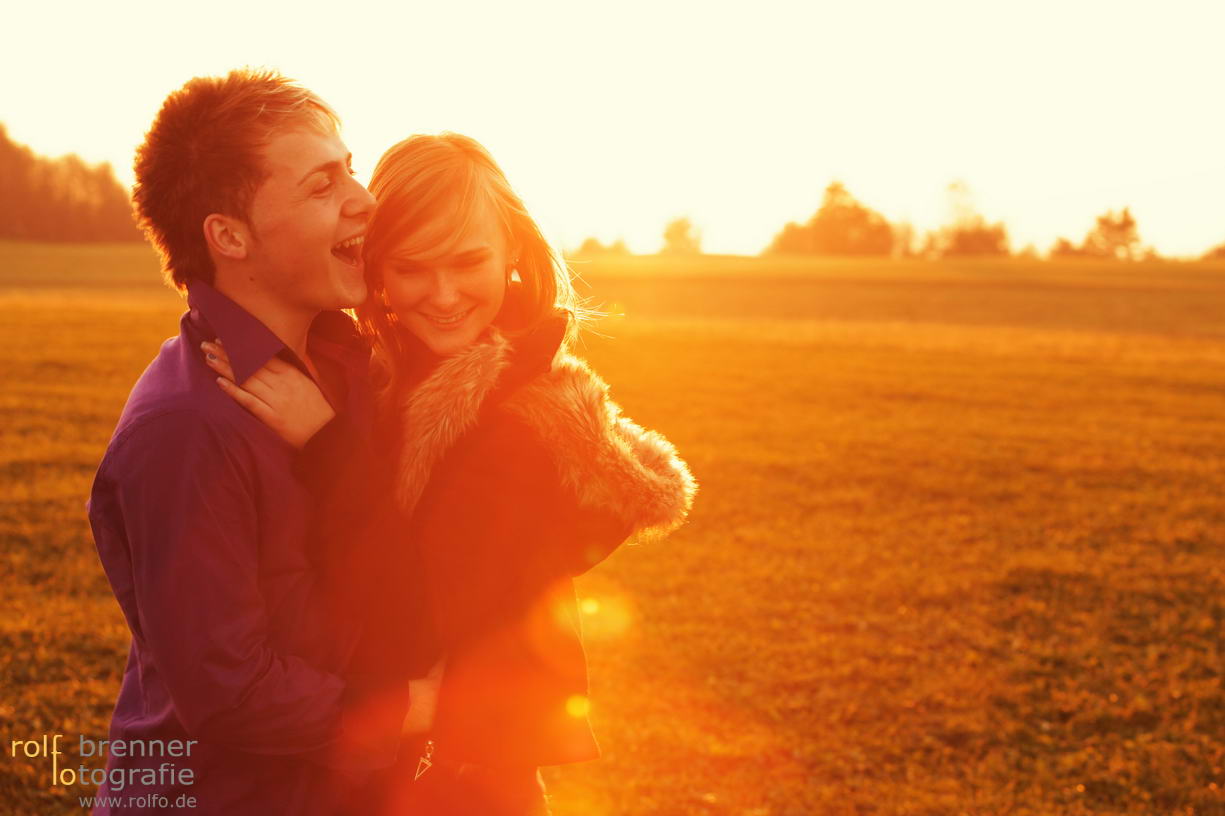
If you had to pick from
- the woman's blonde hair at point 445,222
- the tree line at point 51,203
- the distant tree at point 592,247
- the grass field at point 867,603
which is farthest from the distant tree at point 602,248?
the woman's blonde hair at point 445,222

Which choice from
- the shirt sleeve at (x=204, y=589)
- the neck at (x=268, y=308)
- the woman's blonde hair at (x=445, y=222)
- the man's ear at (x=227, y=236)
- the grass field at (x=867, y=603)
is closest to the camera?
the shirt sleeve at (x=204, y=589)

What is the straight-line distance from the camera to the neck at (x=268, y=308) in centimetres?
209

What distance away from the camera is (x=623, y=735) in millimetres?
5621

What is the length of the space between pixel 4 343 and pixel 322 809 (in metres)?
22.2

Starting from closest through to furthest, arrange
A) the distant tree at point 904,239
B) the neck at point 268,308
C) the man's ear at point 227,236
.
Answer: the man's ear at point 227,236 < the neck at point 268,308 < the distant tree at point 904,239

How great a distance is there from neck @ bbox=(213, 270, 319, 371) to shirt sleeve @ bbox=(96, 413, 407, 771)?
0.42 m

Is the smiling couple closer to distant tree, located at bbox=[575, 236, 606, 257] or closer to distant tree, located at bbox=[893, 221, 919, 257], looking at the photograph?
distant tree, located at bbox=[575, 236, 606, 257]

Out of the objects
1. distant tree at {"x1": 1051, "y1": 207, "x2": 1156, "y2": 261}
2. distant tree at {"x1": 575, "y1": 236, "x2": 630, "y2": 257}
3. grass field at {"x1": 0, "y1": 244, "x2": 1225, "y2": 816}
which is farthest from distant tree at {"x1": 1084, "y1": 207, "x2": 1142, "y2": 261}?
grass field at {"x1": 0, "y1": 244, "x2": 1225, "y2": 816}

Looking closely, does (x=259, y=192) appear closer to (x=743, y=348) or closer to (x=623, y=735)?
(x=623, y=735)

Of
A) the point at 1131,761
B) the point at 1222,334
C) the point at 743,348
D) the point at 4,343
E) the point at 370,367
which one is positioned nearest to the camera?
the point at 370,367

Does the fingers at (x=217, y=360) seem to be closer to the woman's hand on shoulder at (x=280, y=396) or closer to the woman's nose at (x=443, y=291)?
the woman's hand on shoulder at (x=280, y=396)

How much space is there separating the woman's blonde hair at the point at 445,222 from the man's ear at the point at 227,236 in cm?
38

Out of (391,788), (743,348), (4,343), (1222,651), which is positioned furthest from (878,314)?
(391,788)

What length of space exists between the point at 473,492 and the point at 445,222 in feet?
2.47
